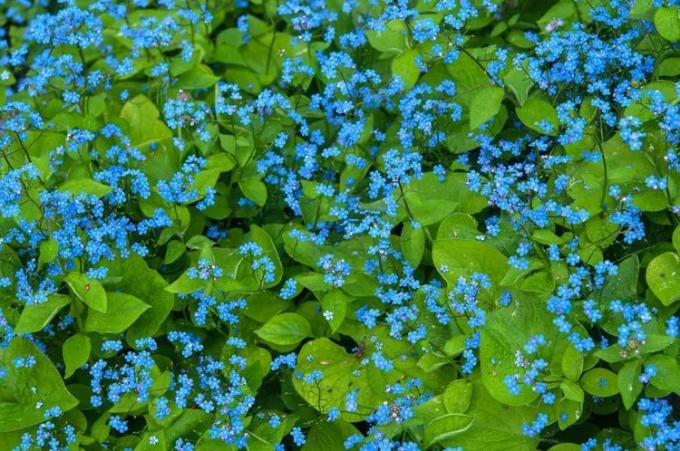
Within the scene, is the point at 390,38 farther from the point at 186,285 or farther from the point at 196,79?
the point at 186,285

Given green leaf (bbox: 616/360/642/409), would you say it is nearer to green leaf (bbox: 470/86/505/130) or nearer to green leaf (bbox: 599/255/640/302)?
green leaf (bbox: 599/255/640/302)

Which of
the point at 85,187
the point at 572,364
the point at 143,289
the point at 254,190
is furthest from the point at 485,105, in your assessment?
the point at 85,187

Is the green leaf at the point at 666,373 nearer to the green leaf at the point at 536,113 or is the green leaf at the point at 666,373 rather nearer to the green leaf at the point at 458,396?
the green leaf at the point at 458,396

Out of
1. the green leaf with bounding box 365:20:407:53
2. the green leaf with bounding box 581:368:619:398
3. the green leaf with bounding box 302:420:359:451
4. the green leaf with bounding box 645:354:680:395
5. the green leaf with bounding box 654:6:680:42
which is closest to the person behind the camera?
the green leaf with bounding box 645:354:680:395

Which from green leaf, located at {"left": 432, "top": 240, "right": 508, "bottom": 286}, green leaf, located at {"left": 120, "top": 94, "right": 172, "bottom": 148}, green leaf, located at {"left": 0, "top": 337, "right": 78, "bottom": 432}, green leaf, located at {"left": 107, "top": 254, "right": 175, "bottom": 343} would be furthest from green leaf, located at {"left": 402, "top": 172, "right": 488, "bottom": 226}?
green leaf, located at {"left": 0, "top": 337, "right": 78, "bottom": 432}

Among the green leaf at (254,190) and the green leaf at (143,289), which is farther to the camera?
the green leaf at (254,190)

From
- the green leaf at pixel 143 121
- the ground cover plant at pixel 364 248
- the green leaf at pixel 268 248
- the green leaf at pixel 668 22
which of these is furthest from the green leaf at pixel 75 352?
the green leaf at pixel 668 22
